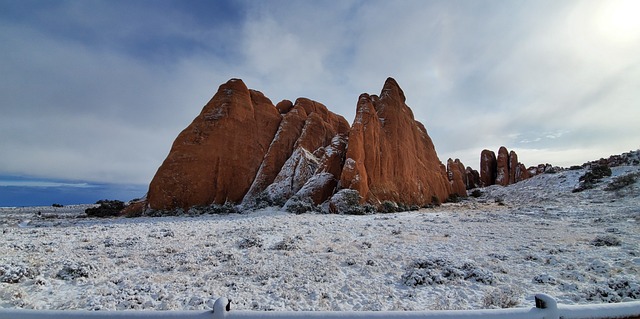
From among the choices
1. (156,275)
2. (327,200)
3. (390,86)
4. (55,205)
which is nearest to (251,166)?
(327,200)

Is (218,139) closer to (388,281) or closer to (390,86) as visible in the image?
(390,86)

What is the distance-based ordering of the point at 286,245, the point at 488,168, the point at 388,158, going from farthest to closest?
the point at 488,168 < the point at 388,158 < the point at 286,245

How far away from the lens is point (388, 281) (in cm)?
738

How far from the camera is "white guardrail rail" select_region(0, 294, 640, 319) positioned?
75.9 inches

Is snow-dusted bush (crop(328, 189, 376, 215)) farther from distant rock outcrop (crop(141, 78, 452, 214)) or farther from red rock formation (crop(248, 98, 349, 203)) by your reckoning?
red rock formation (crop(248, 98, 349, 203))

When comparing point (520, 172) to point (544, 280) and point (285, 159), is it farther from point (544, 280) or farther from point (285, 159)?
point (544, 280)

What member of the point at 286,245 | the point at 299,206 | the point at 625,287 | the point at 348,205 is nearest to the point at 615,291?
the point at 625,287

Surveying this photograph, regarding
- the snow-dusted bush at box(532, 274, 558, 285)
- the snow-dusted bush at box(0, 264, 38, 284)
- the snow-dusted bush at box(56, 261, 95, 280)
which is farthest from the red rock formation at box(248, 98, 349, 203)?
the snow-dusted bush at box(0, 264, 38, 284)

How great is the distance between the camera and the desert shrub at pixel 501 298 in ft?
18.9

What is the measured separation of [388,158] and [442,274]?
24.7 metres

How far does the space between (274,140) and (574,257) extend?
3215 cm

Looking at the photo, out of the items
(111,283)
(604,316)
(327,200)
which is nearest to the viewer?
(604,316)

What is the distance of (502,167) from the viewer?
66625mm

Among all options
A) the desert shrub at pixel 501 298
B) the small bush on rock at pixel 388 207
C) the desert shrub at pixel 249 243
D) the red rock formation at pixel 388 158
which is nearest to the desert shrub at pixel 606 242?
the desert shrub at pixel 501 298
